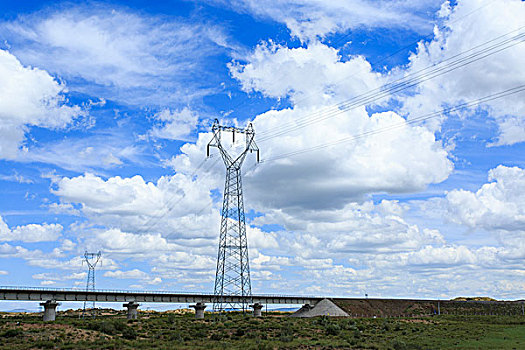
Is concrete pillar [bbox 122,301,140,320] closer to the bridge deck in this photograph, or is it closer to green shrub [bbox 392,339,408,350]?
the bridge deck

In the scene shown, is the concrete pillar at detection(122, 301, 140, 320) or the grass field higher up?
the concrete pillar at detection(122, 301, 140, 320)

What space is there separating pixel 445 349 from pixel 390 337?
45.1ft

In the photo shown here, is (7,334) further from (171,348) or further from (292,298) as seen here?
(292,298)

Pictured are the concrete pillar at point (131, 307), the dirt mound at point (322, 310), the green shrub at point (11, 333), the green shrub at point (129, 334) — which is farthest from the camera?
the dirt mound at point (322, 310)

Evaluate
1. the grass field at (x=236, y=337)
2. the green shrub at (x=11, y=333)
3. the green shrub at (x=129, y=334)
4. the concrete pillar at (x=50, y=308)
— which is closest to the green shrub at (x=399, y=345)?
the grass field at (x=236, y=337)

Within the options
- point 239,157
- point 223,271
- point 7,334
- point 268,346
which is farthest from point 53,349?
point 239,157

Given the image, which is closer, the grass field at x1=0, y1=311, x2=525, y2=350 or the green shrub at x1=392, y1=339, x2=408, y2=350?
the grass field at x1=0, y1=311, x2=525, y2=350

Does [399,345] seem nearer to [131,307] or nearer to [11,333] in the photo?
[11,333]

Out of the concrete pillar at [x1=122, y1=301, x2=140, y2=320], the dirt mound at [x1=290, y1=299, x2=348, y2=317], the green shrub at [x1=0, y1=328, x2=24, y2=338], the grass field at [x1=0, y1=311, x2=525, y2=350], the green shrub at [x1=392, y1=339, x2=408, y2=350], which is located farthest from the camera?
the dirt mound at [x1=290, y1=299, x2=348, y2=317]

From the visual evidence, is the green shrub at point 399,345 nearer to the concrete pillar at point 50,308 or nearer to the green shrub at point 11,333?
the green shrub at point 11,333

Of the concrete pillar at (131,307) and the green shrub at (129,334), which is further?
the concrete pillar at (131,307)

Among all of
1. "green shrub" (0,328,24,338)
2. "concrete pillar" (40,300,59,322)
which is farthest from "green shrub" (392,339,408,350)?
"concrete pillar" (40,300,59,322)

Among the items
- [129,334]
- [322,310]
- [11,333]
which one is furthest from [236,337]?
[322,310]

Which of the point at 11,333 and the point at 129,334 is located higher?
the point at 11,333
